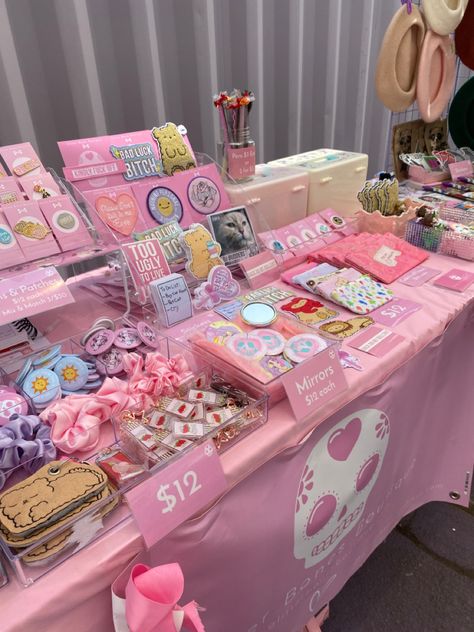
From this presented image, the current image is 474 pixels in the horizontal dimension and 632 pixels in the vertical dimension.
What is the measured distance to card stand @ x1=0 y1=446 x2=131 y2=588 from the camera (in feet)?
1.95

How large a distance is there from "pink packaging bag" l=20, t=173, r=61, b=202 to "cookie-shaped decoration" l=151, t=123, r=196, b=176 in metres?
0.33

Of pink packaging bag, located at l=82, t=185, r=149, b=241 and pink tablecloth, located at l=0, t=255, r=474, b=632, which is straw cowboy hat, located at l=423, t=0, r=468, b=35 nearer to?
pink tablecloth, located at l=0, t=255, r=474, b=632

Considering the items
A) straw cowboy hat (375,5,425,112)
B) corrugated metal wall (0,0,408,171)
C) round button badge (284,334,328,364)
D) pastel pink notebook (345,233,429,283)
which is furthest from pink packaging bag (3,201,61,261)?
straw cowboy hat (375,5,425,112)

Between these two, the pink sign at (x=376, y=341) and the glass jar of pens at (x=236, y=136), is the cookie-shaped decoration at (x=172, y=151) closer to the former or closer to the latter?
the glass jar of pens at (x=236, y=136)

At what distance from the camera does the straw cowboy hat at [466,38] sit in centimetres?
204

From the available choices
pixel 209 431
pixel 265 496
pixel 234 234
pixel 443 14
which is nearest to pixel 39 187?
pixel 234 234

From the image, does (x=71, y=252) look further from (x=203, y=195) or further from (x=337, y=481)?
(x=337, y=481)

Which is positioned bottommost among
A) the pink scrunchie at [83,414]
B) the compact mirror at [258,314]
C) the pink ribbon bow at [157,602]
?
the pink ribbon bow at [157,602]

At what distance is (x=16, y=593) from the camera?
1.94 ft

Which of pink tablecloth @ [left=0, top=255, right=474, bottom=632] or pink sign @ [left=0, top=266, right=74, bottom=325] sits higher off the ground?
pink sign @ [left=0, top=266, right=74, bottom=325]

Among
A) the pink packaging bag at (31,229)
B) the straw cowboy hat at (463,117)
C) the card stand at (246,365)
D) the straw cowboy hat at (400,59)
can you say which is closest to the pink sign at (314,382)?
the card stand at (246,365)

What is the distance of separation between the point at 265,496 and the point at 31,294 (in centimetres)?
61

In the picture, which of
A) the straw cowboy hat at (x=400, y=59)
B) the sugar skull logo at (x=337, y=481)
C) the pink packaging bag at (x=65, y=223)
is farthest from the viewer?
the straw cowboy hat at (x=400, y=59)

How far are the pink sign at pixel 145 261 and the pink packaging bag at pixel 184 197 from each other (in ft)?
0.39
